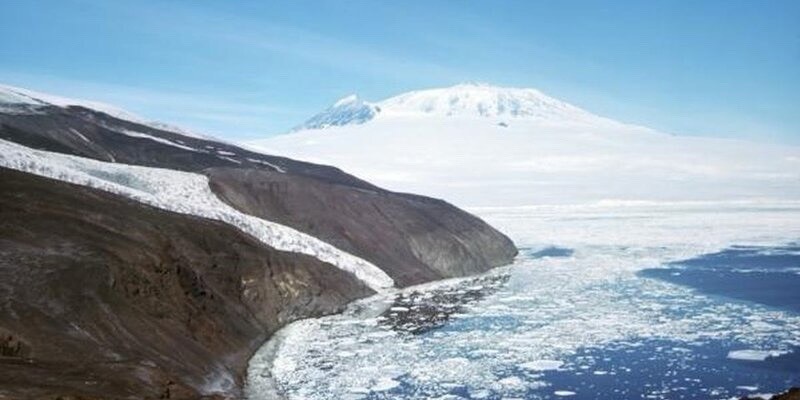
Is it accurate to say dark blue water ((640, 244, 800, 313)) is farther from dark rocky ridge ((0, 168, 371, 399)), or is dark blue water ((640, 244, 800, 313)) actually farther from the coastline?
dark rocky ridge ((0, 168, 371, 399))

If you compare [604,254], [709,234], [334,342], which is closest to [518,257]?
[604,254]

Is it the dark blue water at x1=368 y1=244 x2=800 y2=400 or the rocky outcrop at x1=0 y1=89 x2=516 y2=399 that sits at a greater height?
the rocky outcrop at x1=0 y1=89 x2=516 y2=399

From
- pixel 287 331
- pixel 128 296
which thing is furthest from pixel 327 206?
pixel 128 296

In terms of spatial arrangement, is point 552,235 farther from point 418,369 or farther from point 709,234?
point 418,369

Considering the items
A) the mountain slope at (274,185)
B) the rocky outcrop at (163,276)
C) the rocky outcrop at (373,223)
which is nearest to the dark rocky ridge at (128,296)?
the rocky outcrop at (163,276)

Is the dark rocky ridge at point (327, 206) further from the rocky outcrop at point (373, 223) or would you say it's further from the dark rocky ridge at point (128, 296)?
the dark rocky ridge at point (128, 296)

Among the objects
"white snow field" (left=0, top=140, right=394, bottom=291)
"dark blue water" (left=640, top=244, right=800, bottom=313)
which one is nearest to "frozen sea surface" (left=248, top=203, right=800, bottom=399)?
"dark blue water" (left=640, top=244, right=800, bottom=313)

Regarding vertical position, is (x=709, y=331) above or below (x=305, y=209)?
below
